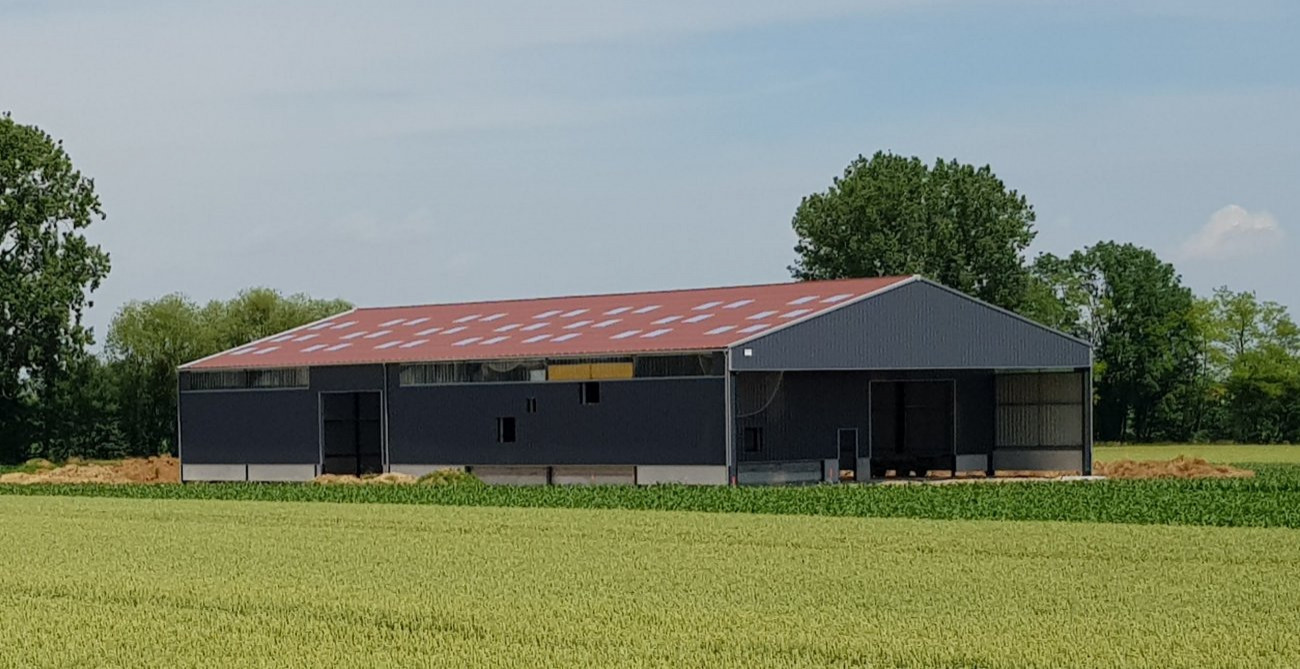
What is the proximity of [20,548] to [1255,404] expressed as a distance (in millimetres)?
83962

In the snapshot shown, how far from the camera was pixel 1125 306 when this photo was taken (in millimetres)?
107375

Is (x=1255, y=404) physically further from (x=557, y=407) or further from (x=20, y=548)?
(x=20, y=548)

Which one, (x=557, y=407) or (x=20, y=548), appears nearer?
(x=20, y=548)

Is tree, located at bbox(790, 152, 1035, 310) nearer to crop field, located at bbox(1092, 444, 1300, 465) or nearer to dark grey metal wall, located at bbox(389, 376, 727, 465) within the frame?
crop field, located at bbox(1092, 444, 1300, 465)

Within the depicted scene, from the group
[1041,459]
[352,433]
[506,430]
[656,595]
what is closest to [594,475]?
[506,430]

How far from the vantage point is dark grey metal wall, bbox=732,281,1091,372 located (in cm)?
4794

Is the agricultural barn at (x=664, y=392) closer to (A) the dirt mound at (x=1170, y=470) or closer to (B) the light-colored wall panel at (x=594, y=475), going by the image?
(B) the light-colored wall panel at (x=594, y=475)

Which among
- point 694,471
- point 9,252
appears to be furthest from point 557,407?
point 9,252

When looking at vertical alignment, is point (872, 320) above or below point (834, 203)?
below

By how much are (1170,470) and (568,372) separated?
54.4ft

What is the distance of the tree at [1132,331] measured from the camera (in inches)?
4117

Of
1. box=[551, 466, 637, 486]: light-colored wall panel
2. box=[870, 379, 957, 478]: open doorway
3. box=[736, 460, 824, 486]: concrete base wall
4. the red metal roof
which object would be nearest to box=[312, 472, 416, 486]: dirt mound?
the red metal roof

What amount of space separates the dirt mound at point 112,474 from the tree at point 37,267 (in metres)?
11.4

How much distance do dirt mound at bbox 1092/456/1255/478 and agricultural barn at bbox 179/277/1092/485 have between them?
1436 mm
